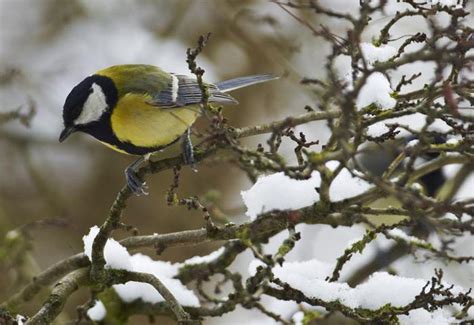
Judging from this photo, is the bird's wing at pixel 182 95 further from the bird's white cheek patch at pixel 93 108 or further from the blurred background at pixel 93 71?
the blurred background at pixel 93 71

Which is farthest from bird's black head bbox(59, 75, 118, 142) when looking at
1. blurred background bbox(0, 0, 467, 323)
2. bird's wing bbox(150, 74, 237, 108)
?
blurred background bbox(0, 0, 467, 323)

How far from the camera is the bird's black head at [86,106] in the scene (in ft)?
9.81

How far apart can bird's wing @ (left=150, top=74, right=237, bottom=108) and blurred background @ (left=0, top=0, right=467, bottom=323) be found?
1.77 meters

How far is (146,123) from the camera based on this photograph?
2.92m

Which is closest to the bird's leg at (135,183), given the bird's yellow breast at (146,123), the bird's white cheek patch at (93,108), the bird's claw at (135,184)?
the bird's claw at (135,184)

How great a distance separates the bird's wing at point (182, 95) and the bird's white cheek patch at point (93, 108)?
203 mm

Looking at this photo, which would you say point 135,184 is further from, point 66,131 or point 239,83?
point 239,83

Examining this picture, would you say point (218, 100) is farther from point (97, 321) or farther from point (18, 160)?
point (18, 160)

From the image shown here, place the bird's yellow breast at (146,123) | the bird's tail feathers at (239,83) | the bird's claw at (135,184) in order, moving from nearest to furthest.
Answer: the bird's claw at (135,184)
the bird's yellow breast at (146,123)
the bird's tail feathers at (239,83)

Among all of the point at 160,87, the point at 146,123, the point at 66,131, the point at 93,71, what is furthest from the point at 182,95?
the point at 93,71

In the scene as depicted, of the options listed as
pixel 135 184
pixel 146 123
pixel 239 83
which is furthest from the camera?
pixel 239 83

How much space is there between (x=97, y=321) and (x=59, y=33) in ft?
11.1

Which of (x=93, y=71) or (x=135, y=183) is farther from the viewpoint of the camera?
(x=93, y=71)

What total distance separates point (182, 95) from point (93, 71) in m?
2.75
